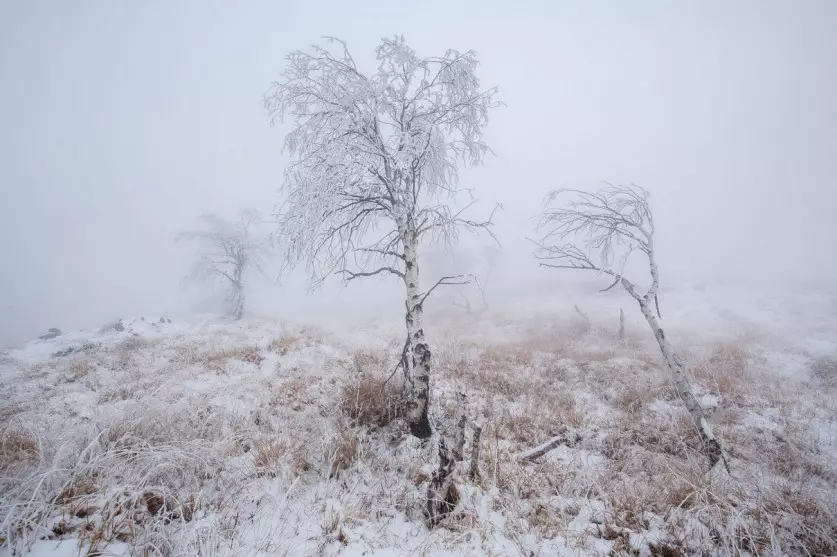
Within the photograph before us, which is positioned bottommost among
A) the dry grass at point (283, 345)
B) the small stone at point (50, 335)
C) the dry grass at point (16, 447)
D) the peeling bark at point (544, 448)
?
the small stone at point (50, 335)

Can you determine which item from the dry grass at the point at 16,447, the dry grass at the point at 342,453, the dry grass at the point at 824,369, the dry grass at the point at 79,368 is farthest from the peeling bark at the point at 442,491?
the dry grass at the point at 824,369

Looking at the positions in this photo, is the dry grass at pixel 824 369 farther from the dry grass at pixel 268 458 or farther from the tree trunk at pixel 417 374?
the dry grass at pixel 268 458

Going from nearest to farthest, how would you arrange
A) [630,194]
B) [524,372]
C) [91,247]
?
[630,194]
[524,372]
[91,247]

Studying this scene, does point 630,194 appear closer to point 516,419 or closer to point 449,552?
point 516,419

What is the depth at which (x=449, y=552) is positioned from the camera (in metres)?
3.05

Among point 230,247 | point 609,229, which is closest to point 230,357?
point 609,229

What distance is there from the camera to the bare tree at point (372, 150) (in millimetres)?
5742

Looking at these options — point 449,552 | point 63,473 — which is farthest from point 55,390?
point 449,552

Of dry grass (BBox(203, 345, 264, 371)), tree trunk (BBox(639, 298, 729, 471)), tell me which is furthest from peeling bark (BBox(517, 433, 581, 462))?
dry grass (BBox(203, 345, 264, 371))

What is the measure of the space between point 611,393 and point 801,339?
1499 centimetres

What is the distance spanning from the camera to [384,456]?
4930mm

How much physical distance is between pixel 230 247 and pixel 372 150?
23.7m

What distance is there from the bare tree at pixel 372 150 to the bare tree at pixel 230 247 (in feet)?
71.6

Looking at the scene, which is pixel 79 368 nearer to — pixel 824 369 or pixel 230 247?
pixel 230 247
